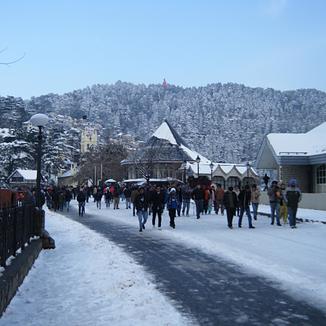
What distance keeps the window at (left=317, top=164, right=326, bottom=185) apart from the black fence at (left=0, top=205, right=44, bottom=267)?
24014 millimetres

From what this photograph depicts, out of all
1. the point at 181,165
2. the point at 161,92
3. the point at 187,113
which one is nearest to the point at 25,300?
the point at 181,165

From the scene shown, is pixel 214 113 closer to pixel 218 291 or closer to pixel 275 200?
pixel 275 200

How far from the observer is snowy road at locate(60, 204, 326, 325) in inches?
260

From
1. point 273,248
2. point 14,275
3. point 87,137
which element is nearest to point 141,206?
point 273,248

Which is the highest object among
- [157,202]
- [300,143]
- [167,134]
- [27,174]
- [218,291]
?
[167,134]

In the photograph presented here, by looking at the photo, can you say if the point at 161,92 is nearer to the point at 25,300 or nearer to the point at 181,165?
the point at 181,165

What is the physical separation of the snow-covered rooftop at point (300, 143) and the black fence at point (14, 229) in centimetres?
2321

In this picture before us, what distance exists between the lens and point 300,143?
3481 cm

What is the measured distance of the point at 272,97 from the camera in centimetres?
15912

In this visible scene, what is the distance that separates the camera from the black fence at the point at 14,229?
7758mm

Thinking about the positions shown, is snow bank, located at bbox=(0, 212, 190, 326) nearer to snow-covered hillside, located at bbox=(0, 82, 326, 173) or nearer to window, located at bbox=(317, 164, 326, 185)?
window, located at bbox=(317, 164, 326, 185)

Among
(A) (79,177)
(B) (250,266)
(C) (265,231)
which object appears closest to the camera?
(B) (250,266)

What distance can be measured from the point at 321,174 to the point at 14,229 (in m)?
27.6

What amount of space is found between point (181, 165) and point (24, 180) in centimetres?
3002
